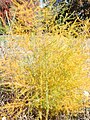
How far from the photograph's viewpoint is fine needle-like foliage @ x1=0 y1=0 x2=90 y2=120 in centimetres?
235

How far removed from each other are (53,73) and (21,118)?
42 cm

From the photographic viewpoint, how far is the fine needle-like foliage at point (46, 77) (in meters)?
2.35

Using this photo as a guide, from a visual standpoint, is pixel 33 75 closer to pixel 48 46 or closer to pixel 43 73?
pixel 43 73

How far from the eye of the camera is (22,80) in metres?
2.42

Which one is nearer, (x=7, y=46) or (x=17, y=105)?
(x=17, y=105)

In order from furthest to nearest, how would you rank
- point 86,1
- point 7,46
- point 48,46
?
point 86,1 → point 7,46 → point 48,46

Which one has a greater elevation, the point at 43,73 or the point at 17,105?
the point at 43,73

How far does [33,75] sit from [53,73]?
16 centimetres

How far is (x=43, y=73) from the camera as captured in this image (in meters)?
2.35

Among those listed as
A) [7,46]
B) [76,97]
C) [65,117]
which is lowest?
[65,117]

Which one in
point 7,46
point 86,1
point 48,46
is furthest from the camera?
point 86,1

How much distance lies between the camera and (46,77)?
91.8 inches

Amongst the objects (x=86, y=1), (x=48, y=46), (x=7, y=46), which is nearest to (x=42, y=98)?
(x=48, y=46)

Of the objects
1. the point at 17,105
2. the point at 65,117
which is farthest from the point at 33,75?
the point at 65,117
